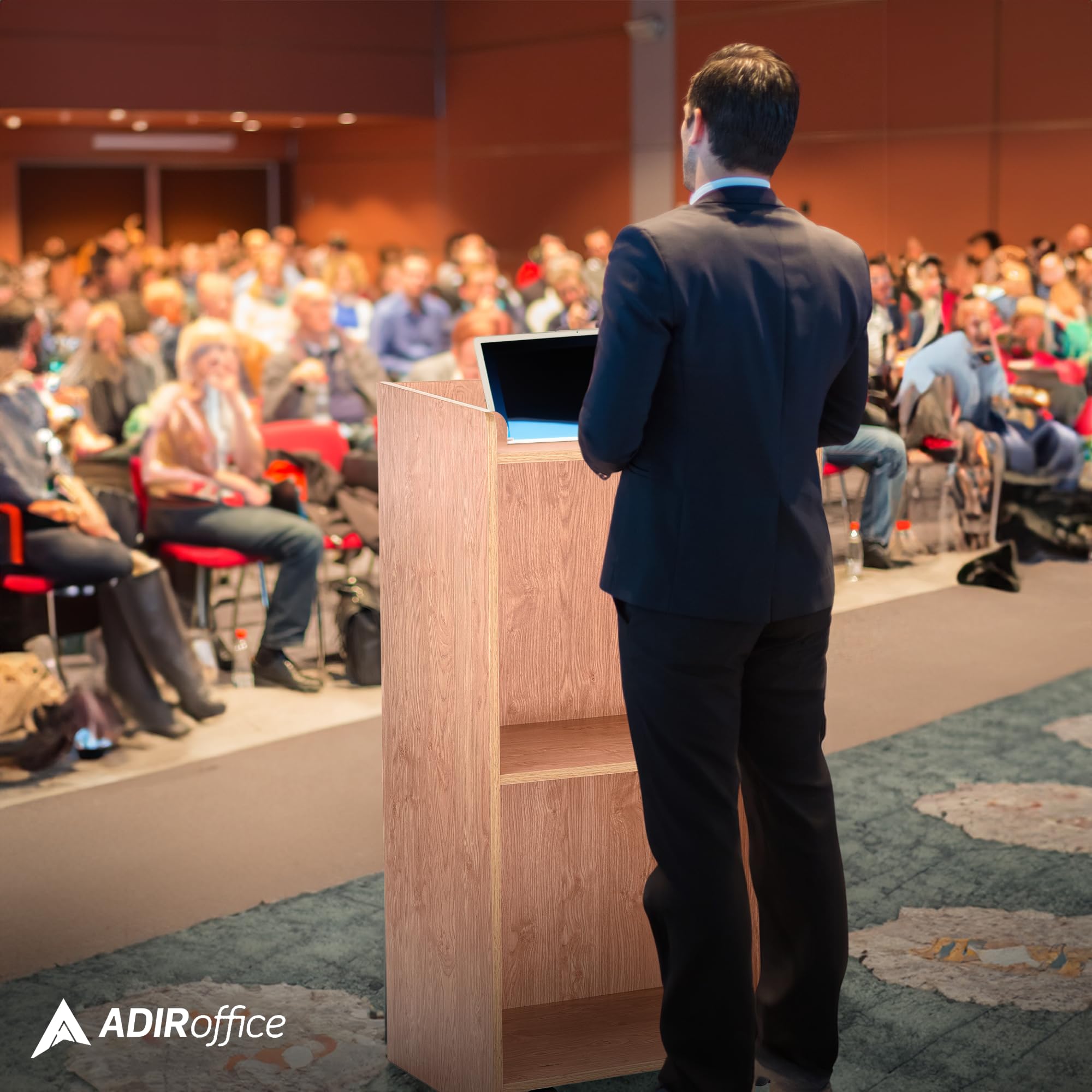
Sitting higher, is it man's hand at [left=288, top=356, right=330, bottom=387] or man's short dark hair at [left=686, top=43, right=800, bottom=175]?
man's short dark hair at [left=686, top=43, right=800, bottom=175]

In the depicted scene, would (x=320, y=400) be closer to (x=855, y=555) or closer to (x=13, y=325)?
(x=13, y=325)

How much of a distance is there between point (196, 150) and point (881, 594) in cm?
1446

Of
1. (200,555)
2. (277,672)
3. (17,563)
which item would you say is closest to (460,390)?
(17,563)

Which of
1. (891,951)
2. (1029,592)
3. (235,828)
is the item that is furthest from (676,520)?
(1029,592)

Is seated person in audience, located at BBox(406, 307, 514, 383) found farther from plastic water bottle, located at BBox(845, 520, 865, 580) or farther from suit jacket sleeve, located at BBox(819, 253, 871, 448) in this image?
suit jacket sleeve, located at BBox(819, 253, 871, 448)

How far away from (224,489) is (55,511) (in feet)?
2.64

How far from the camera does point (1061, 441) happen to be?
5414mm

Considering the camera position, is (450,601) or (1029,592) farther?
(1029,592)

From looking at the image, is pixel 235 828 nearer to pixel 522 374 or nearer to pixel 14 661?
pixel 14 661

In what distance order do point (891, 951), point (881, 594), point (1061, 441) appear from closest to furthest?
point (891, 951), point (881, 594), point (1061, 441)

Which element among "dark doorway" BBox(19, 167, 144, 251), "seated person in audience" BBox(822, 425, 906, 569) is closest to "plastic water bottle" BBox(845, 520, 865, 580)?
"seated person in audience" BBox(822, 425, 906, 569)

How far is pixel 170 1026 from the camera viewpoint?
2.75 m

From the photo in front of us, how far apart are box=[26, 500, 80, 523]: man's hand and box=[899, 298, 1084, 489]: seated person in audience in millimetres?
2791

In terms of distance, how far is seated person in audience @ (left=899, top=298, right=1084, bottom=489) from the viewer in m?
5.21
